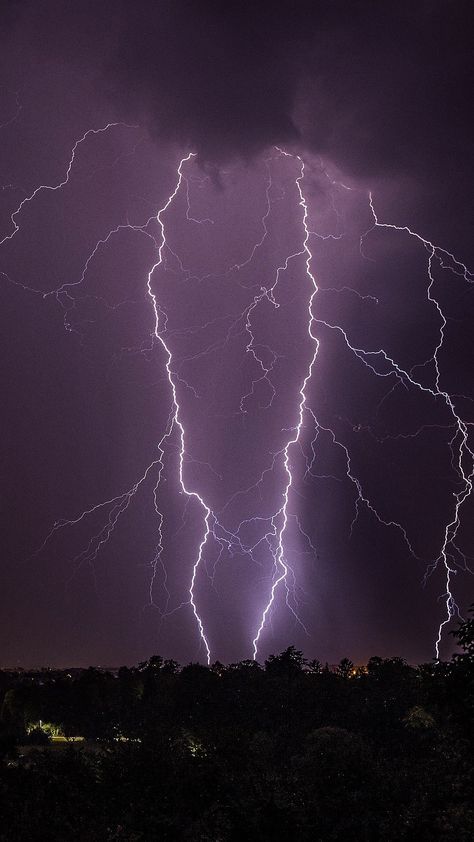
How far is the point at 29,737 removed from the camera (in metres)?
33.9

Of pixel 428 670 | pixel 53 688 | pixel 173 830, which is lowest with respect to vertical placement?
pixel 173 830

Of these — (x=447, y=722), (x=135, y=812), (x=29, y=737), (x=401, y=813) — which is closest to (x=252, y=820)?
(x=135, y=812)

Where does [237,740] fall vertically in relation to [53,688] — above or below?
below

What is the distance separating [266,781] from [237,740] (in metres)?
2.90

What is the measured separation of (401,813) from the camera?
33.5 ft

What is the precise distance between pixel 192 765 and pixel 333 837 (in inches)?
92.1

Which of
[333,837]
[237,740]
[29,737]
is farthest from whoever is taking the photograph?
[29,737]

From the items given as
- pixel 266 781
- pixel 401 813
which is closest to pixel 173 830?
pixel 266 781

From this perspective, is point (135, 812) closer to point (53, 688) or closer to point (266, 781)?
point (266, 781)

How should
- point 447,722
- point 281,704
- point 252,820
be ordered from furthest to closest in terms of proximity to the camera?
point 281,704
point 252,820
point 447,722

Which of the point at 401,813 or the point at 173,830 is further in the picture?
the point at 401,813

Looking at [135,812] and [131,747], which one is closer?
[135,812]

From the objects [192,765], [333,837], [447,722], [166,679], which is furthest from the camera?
[166,679]

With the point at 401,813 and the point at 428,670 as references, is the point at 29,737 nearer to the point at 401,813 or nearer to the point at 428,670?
the point at 401,813
